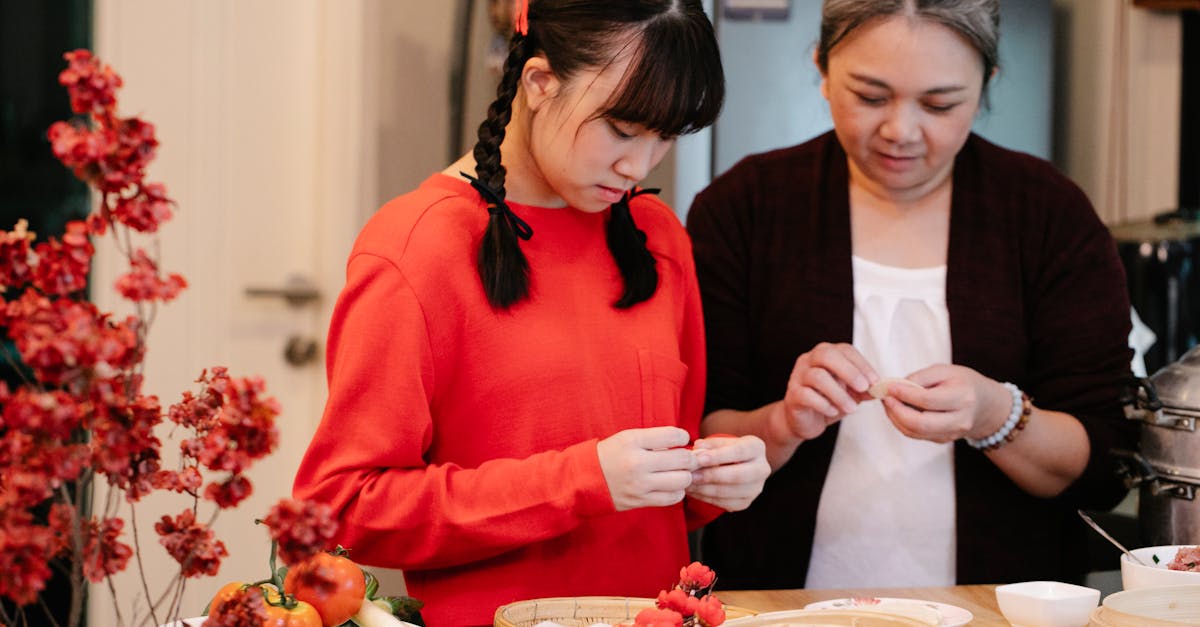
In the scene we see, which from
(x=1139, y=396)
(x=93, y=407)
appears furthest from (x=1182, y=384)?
(x=93, y=407)

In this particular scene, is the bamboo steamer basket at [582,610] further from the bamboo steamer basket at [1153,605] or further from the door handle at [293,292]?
the door handle at [293,292]

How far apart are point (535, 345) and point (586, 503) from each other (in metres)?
0.19

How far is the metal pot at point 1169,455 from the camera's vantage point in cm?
127

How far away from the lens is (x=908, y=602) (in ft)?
3.59

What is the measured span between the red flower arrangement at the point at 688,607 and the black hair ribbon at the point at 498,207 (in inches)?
17.4

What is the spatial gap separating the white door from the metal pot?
1.79 metres

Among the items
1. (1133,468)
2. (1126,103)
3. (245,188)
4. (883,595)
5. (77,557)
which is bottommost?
(883,595)

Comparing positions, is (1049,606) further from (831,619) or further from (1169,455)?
(1169,455)

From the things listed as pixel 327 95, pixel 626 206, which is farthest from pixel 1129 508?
pixel 327 95

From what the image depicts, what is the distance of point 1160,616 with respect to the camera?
1.01m

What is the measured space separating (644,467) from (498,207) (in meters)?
0.31

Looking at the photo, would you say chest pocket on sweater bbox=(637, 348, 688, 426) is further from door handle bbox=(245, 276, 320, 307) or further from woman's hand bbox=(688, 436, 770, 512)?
door handle bbox=(245, 276, 320, 307)

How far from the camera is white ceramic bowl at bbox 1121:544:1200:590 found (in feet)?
3.48

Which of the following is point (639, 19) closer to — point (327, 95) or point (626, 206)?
point (626, 206)
